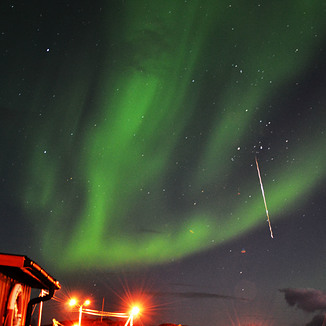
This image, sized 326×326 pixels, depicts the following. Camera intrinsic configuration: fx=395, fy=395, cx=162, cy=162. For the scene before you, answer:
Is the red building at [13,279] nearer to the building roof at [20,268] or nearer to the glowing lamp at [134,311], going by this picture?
the building roof at [20,268]

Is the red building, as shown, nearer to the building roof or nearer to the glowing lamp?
the building roof

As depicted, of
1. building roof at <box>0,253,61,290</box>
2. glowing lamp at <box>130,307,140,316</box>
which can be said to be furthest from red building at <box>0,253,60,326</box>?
glowing lamp at <box>130,307,140,316</box>

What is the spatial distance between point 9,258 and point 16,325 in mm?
2910

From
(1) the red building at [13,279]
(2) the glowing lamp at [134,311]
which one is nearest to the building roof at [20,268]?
(1) the red building at [13,279]

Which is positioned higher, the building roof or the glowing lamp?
the glowing lamp

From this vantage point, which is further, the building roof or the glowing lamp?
the glowing lamp

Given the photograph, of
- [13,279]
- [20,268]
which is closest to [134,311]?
[13,279]

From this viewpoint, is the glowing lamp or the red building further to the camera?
the glowing lamp

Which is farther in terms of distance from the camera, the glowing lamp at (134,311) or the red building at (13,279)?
the glowing lamp at (134,311)

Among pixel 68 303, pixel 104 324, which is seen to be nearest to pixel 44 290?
pixel 68 303

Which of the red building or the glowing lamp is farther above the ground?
the glowing lamp

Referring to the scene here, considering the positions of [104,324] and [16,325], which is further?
[104,324]

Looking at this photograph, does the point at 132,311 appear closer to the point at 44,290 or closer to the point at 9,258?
the point at 44,290

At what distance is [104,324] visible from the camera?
2758 inches
